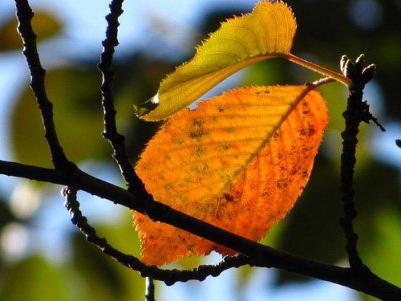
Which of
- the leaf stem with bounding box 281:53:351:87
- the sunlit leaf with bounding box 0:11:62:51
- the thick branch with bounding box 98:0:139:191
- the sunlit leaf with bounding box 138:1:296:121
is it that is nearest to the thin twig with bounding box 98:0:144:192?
the thick branch with bounding box 98:0:139:191

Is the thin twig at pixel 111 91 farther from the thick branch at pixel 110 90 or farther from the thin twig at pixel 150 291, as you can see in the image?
the thin twig at pixel 150 291

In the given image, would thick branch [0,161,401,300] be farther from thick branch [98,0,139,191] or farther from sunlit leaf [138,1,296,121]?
sunlit leaf [138,1,296,121]

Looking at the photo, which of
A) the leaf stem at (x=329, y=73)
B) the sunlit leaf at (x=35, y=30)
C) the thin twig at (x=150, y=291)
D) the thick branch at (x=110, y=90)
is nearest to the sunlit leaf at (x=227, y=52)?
the leaf stem at (x=329, y=73)

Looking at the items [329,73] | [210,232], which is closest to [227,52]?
[329,73]

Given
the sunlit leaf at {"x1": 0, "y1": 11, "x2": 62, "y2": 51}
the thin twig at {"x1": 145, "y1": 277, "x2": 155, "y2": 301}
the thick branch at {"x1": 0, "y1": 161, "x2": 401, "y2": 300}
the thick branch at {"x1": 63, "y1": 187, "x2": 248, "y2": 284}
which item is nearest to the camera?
the thick branch at {"x1": 0, "y1": 161, "x2": 401, "y2": 300}

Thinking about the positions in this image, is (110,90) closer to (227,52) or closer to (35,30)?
(227,52)

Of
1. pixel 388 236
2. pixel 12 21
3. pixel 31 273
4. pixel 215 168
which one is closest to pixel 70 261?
pixel 31 273
